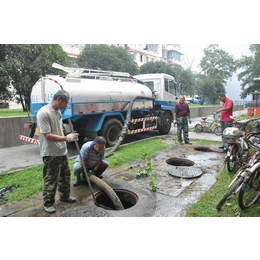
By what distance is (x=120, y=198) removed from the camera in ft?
13.1

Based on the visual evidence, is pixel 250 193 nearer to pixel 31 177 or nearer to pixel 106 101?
pixel 31 177

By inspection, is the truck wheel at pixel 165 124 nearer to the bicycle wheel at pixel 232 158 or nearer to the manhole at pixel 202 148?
the manhole at pixel 202 148

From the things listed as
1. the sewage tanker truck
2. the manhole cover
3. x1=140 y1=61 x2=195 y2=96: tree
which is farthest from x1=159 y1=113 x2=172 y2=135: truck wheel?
x1=140 y1=61 x2=195 y2=96: tree

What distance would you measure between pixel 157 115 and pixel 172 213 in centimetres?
694

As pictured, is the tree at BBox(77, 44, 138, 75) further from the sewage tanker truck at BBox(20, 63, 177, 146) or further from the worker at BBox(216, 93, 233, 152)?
the worker at BBox(216, 93, 233, 152)

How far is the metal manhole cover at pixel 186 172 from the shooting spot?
4.61 meters

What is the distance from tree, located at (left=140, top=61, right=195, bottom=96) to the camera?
2584 cm

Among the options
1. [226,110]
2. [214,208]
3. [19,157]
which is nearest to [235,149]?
[226,110]

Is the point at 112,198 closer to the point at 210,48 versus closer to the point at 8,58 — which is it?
the point at 8,58

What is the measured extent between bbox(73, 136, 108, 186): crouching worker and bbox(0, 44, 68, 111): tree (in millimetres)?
10631

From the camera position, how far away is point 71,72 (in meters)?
7.17

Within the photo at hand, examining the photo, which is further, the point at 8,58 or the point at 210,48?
the point at 210,48

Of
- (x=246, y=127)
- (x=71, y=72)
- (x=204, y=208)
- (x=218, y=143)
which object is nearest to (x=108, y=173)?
(x=204, y=208)

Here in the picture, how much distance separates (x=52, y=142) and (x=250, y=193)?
10.3ft
